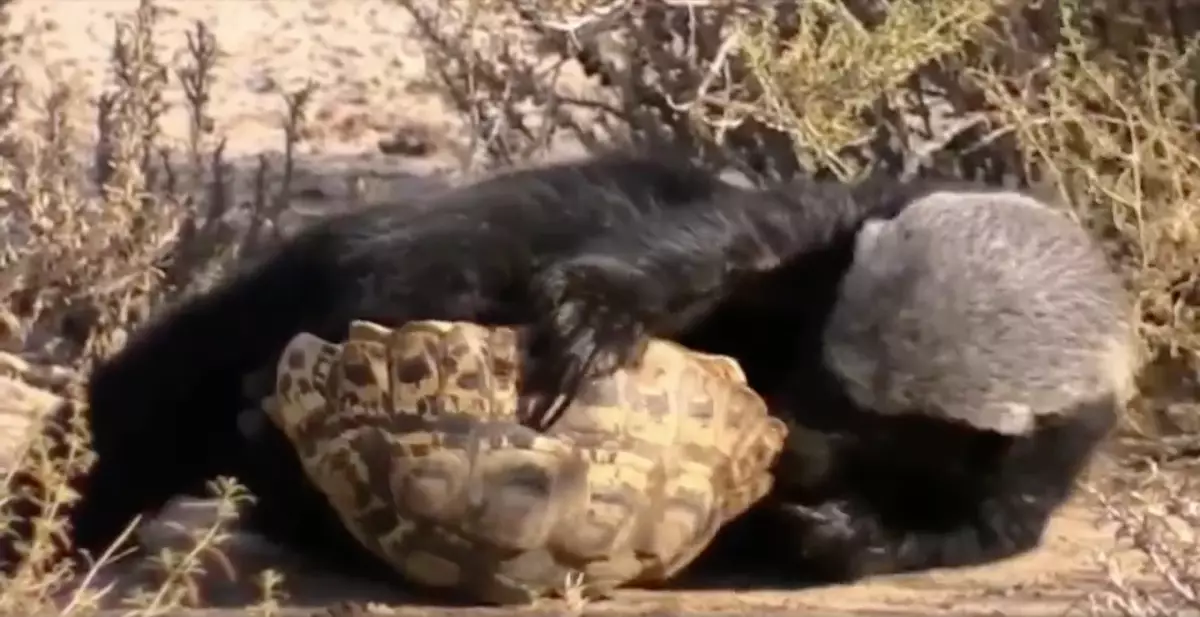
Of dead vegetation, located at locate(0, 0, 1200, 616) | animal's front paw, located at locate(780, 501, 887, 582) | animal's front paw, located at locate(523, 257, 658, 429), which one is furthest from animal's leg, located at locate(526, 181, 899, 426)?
dead vegetation, located at locate(0, 0, 1200, 616)

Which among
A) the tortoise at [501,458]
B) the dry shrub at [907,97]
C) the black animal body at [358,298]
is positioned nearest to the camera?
the tortoise at [501,458]

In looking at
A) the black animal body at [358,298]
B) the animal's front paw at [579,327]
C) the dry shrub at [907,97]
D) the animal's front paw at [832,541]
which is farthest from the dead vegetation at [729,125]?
the animal's front paw at [579,327]

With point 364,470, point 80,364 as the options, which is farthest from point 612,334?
point 80,364

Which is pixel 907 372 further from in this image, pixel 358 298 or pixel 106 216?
pixel 106 216

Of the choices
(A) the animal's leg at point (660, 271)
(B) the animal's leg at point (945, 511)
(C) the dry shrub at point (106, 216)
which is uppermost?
(A) the animal's leg at point (660, 271)

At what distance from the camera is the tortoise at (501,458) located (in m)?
2.00

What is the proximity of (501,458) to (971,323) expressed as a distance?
551 mm

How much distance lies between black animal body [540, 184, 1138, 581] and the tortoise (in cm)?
12

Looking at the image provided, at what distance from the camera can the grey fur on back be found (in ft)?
7.23

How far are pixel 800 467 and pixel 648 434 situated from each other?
253 millimetres

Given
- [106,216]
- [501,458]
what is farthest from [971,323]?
[106,216]

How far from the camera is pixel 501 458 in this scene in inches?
78.6

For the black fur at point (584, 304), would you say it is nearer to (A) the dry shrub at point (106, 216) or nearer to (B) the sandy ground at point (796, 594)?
(B) the sandy ground at point (796, 594)

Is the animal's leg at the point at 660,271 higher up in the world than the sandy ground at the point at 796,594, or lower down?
higher up
